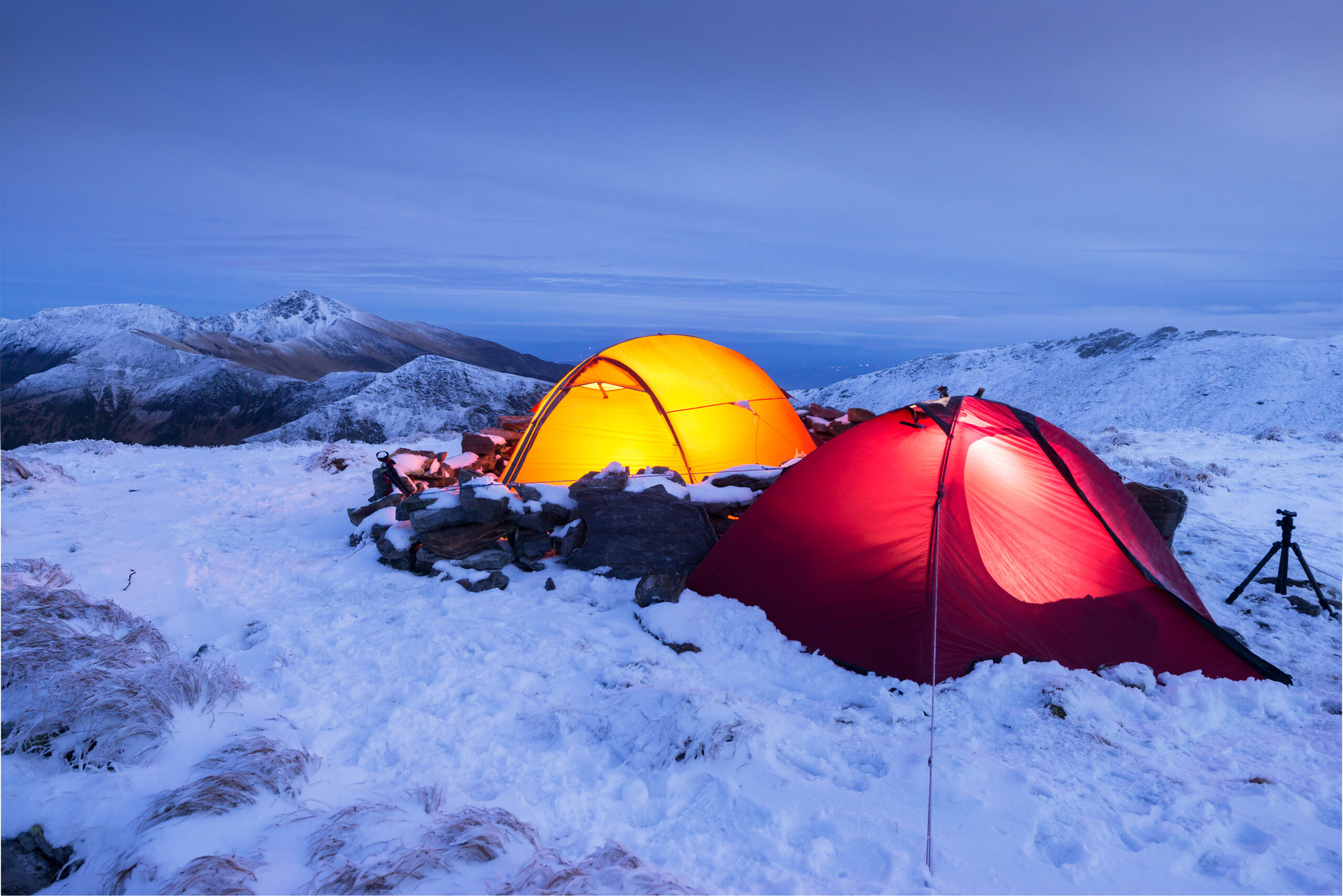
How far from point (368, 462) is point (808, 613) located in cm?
1291

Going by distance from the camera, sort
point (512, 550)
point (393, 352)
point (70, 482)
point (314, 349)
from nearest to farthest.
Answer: point (512, 550)
point (70, 482)
point (314, 349)
point (393, 352)

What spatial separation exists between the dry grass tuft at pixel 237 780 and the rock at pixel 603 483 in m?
4.49

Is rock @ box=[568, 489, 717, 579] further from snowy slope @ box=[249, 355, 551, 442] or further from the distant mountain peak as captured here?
the distant mountain peak

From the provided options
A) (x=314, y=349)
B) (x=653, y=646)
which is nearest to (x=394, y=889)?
(x=653, y=646)

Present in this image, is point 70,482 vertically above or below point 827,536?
below

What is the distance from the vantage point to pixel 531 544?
319 inches

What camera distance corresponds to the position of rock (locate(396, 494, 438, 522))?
8117mm

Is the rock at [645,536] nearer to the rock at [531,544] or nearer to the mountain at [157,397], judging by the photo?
the rock at [531,544]

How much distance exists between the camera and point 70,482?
13.1 metres

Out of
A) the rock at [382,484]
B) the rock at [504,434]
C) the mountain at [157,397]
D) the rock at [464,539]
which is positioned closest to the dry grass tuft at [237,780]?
the rock at [464,539]

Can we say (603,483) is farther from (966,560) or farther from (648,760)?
(966,560)

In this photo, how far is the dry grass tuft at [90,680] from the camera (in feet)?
12.6

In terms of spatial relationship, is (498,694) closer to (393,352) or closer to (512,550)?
(512,550)

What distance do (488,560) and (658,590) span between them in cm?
241
